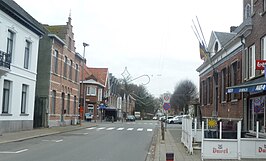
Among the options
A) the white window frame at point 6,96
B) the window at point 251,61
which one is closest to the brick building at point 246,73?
the window at point 251,61

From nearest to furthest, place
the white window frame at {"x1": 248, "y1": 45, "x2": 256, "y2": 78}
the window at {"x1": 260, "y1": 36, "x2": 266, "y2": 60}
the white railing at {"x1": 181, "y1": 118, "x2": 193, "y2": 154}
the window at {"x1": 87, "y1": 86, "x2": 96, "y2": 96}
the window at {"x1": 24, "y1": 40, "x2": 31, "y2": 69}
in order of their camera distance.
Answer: the white railing at {"x1": 181, "y1": 118, "x2": 193, "y2": 154} < the window at {"x1": 260, "y1": 36, "x2": 266, "y2": 60} < the white window frame at {"x1": 248, "y1": 45, "x2": 256, "y2": 78} < the window at {"x1": 24, "y1": 40, "x2": 31, "y2": 69} < the window at {"x1": 87, "y1": 86, "x2": 96, "y2": 96}

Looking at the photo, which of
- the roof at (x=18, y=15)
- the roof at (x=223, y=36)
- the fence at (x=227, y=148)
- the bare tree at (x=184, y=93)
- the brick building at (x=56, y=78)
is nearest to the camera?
the fence at (x=227, y=148)

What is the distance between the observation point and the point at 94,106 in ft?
230

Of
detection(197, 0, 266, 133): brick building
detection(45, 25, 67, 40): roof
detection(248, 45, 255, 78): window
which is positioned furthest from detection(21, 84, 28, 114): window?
detection(248, 45, 255, 78): window

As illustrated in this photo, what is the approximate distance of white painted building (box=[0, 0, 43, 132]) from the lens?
24.8 m

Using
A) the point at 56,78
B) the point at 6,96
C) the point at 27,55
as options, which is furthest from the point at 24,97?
the point at 56,78

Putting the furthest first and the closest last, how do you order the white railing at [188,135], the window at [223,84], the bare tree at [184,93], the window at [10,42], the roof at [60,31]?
1. the bare tree at [184,93]
2. the roof at [60,31]
3. the window at [223,84]
4. the window at [10,42]
5. the white railing at [188,135]

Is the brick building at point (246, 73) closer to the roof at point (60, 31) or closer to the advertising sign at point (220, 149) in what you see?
the advertising sign at point (220, 149)

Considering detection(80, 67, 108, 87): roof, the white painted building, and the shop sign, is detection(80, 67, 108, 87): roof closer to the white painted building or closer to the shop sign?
the white painted building

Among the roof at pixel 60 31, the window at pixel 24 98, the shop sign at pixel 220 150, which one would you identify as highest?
the roof at pixel 60 31

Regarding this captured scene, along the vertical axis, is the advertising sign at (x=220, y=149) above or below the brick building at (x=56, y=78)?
below

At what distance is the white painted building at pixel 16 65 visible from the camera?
976 inches

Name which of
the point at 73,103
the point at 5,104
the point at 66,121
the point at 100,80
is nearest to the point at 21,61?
the point at 5,104

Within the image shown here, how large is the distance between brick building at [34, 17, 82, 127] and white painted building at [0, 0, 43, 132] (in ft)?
13.5
